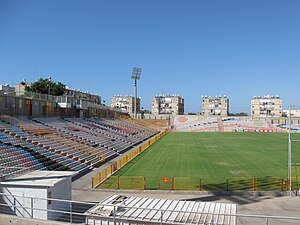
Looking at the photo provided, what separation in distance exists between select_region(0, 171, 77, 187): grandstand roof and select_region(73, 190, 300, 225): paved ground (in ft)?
12.2

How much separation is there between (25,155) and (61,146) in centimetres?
673

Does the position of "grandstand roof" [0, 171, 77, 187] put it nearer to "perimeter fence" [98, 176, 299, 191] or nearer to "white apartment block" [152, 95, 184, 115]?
"perimeter fence" [98, 176, 299, 191]

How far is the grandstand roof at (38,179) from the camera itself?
473 inches

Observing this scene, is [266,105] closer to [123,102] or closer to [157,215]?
[123,102]

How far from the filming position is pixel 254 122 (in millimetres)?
88688

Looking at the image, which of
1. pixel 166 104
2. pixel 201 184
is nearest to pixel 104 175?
pixel 201 184

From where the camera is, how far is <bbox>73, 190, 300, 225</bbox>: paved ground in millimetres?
15086

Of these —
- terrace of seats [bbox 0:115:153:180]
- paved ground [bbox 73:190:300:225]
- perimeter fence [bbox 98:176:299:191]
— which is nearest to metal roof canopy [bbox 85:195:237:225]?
paved ground [bbox 73:190:300:225]

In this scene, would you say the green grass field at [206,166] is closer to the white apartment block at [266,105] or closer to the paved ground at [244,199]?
the paved ground at [244,199]

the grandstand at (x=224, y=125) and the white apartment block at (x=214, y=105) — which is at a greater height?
the white apartment block at (x=214, y=105)

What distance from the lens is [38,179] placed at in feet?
42.0

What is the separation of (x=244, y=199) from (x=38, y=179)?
10810 mm

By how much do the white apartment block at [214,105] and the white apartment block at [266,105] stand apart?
612 inches

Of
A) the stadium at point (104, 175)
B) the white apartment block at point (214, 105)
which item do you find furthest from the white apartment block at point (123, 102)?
the stadium at point (104, 175)
